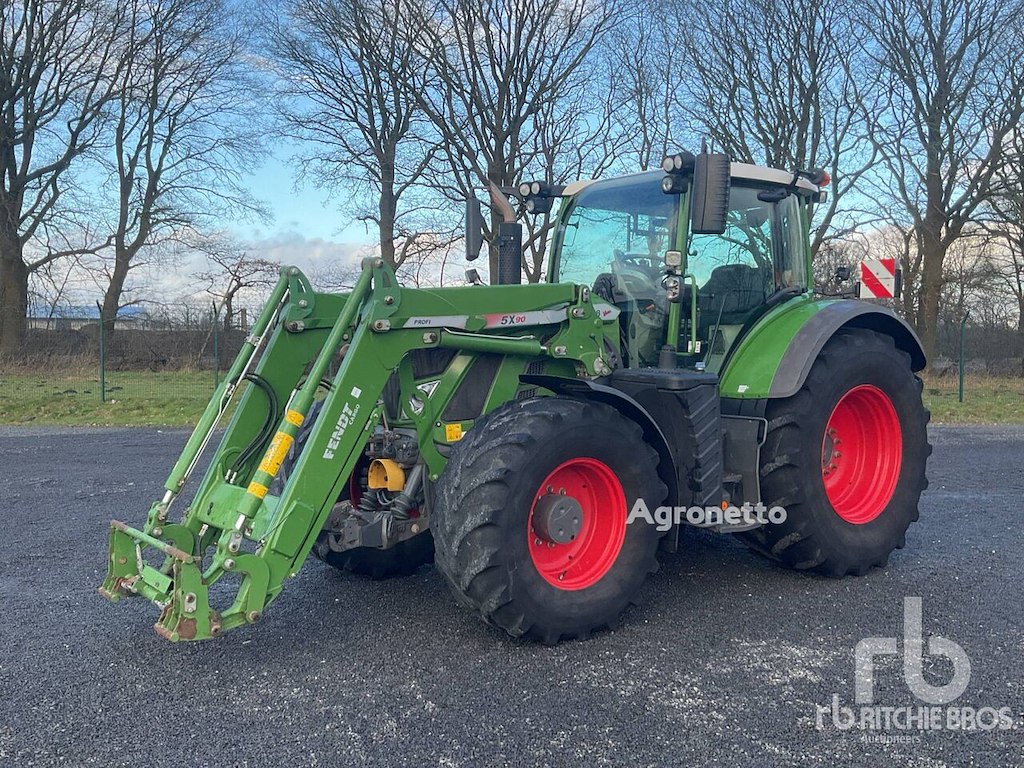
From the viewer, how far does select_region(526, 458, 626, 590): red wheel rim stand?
3965mm

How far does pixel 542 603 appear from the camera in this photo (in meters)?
3.70

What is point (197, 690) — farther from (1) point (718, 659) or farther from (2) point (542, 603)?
(1) point (718, 659)

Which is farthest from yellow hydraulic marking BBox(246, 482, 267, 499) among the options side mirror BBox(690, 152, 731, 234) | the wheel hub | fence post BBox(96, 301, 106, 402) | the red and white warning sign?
fence post BBox(96, 301, 106, 402)

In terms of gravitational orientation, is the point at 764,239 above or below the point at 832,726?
above

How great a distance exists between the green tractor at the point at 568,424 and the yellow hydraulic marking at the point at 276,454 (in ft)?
0.04

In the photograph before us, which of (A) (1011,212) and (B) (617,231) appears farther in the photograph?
(A) (1011,212)

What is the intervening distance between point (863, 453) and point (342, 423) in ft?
11.4

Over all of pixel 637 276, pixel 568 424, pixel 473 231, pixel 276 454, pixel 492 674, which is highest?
pixel 473 231

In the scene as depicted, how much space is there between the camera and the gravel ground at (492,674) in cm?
289

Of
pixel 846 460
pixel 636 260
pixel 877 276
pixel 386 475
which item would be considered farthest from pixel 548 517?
pixel 877 276

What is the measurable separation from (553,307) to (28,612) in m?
3.07

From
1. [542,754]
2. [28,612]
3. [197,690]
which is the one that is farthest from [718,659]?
[28,612]

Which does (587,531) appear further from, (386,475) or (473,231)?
(473,231)

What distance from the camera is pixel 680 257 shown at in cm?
464
